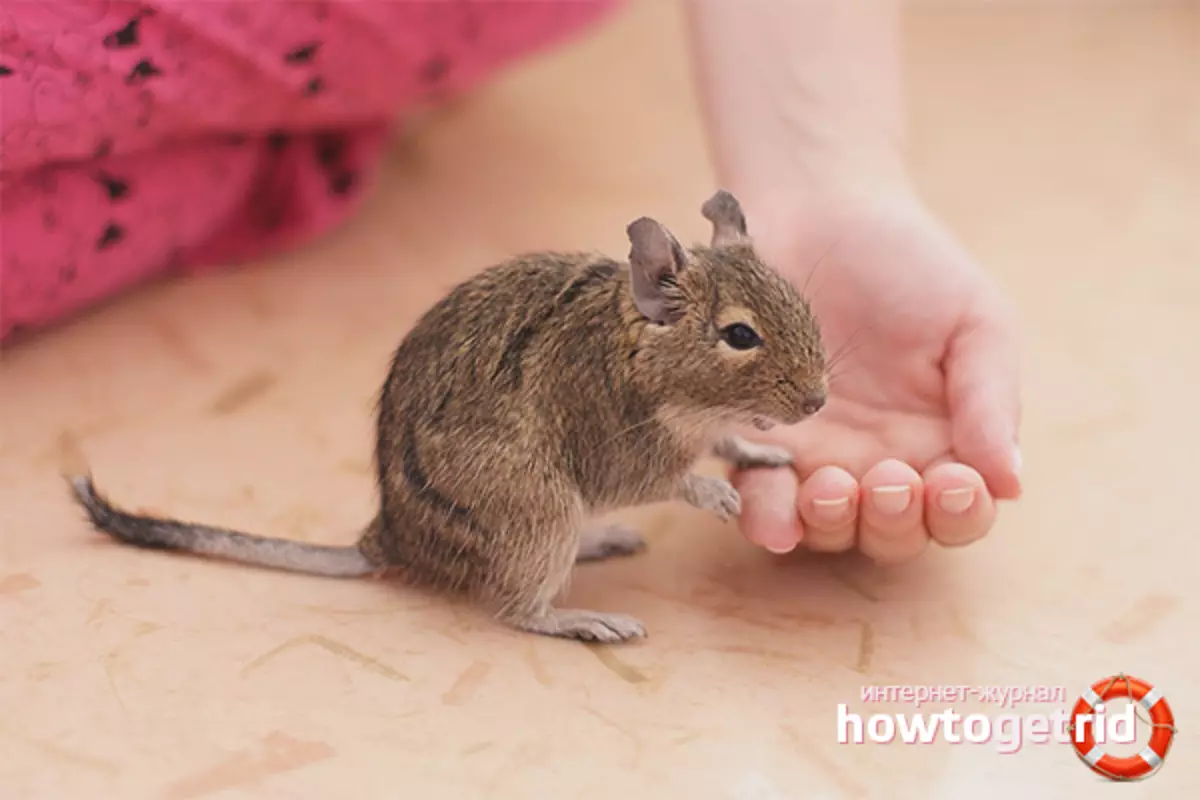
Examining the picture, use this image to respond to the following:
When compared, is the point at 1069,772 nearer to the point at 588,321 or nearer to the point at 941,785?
the point at 941,785

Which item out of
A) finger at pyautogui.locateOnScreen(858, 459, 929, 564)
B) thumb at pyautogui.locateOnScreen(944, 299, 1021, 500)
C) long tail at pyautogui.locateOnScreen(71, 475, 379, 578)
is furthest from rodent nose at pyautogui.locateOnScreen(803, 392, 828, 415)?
long tail at pyautogui.locateOnScreen(71, 475, 379, 578)

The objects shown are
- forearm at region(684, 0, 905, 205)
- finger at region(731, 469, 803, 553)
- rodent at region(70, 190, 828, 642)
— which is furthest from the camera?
forearm at region(684, 0, 905, 205)

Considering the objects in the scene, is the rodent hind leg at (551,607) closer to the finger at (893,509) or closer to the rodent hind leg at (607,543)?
the rodent hind leg at (607,543)

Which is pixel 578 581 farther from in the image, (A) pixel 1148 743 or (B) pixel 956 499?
(A) pixel 1148 743

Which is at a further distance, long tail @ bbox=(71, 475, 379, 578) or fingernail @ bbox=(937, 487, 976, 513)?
long tail @ bbox=(71, 475, 379, 578)

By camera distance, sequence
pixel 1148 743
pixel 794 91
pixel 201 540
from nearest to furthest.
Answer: pixel 1148 743 → pixel 201 540 → pixel 794 91

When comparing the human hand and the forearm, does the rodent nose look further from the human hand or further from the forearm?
the forearm

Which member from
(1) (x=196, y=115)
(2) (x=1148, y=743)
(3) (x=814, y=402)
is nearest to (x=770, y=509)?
(3) (x=814, y=402)
